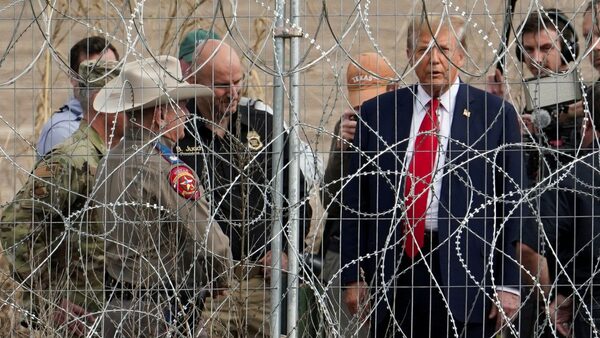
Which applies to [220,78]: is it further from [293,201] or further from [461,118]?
Result: [461,118]

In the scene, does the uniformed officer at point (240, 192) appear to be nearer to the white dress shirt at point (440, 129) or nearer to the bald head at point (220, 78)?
the bald head at point (220, 78)

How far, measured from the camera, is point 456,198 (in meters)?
5.76

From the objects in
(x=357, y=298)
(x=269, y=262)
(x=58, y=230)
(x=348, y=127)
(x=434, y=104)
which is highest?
(x=434, y=104)

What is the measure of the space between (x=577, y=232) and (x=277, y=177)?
1.34 metres

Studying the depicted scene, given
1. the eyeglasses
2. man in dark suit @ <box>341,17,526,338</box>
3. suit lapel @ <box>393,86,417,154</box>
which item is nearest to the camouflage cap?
the eyeglasses

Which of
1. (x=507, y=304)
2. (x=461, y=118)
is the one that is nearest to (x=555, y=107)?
(x=461, y=118)

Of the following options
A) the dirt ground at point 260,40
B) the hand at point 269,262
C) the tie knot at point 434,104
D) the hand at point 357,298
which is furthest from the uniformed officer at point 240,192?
the tie knot at point 434,104

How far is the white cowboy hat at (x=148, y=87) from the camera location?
5.71 meters

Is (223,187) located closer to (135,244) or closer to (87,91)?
(135,244)

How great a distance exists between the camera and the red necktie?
18.6 ft

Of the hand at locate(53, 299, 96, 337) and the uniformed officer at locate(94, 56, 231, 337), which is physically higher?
the uniformed officer at locate(94, 56, 231, 337)

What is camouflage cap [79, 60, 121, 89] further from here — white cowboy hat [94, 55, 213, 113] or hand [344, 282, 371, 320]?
hand [344, 282, 371, 320]

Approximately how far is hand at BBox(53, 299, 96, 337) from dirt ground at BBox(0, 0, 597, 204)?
62cm

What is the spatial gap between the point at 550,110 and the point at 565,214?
467 millimetres
